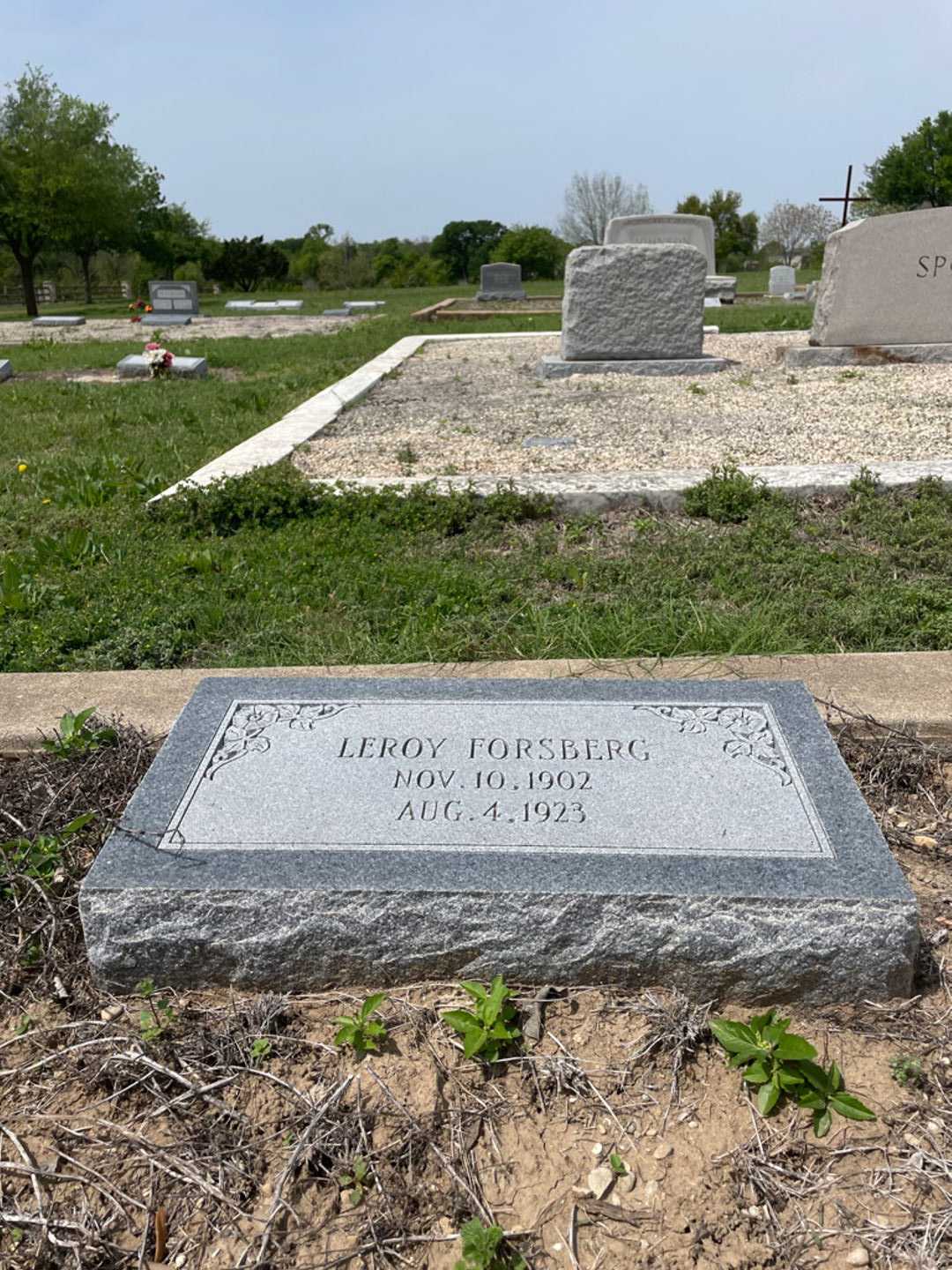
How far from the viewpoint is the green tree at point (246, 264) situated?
4156 centimetres

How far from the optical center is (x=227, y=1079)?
174 centimetres

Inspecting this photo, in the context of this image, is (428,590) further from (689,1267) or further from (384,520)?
(689,1267)

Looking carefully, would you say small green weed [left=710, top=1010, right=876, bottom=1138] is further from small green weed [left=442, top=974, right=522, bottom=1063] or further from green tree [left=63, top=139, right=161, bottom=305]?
green tree [left=63, top=139, right=161, bottom=305]

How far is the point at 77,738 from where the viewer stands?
249 centimetres

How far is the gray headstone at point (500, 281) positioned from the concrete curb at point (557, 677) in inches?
900

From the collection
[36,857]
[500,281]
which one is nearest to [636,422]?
[36,857]

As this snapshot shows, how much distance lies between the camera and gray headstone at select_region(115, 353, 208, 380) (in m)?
11.3

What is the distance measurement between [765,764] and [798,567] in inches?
77.4

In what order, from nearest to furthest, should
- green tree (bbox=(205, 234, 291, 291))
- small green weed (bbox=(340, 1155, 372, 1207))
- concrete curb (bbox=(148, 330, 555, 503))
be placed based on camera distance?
1. small green weed (bbox=(340, 1155, 372, 1207))
2. concrete curb (bbox=(148, 330, 555, 503))
3. green tree (bbox=(205, 234, 291, 291))

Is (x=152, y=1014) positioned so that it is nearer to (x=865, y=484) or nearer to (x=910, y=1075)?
(x=910, y=1075)

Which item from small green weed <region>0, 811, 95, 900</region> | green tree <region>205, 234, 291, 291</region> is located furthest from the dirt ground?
green tree <region>205, 234, 291, 291</region>

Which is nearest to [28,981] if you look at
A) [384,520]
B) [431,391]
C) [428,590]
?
[428,590]

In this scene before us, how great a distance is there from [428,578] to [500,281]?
22406 mm

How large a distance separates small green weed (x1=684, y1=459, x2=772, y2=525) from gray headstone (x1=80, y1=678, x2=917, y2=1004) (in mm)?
2562
